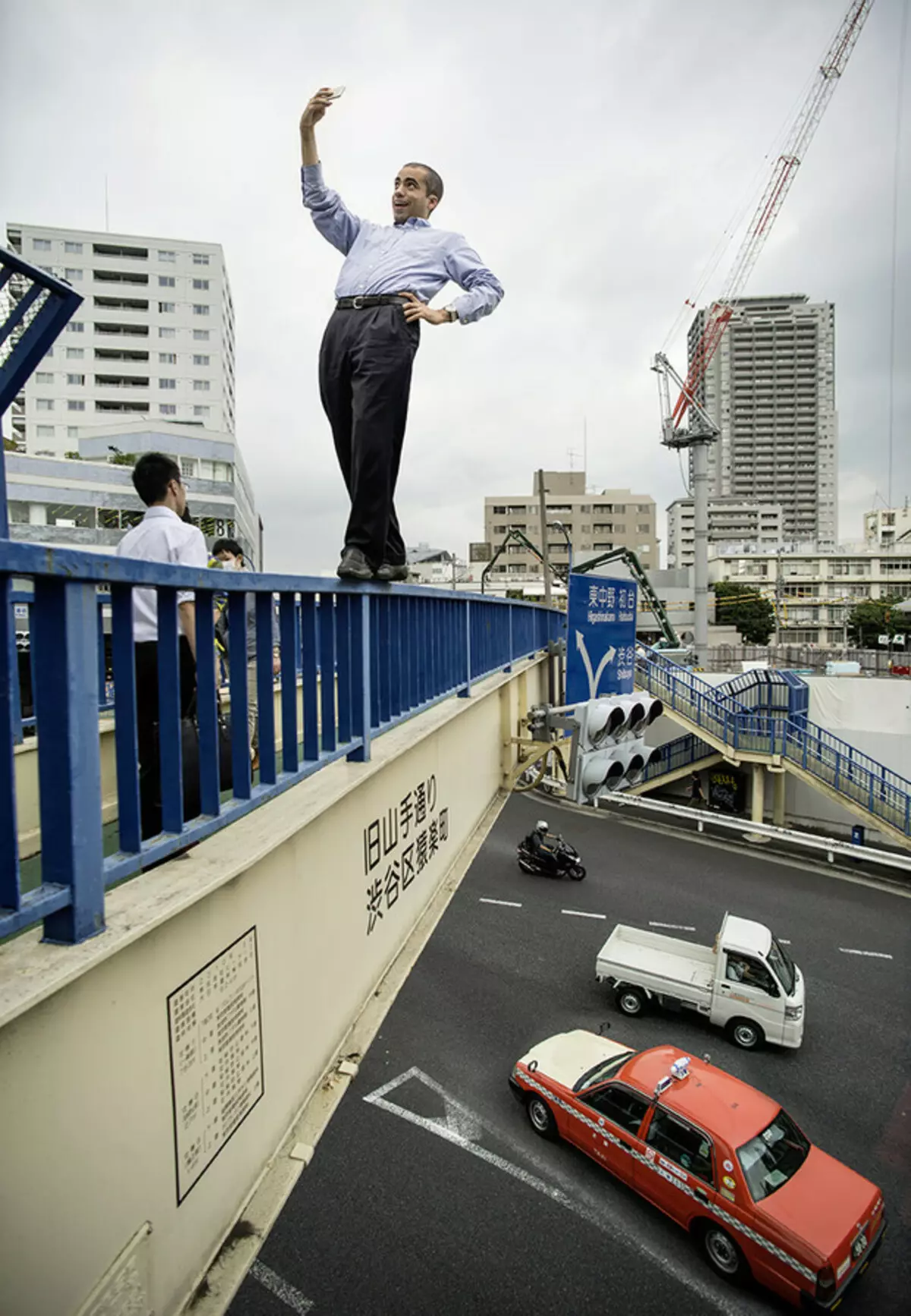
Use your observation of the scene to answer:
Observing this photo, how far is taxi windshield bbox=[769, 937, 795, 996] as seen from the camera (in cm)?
773

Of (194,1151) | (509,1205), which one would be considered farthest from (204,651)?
(509,1205)

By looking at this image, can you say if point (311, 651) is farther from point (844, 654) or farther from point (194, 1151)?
point (844, 654)

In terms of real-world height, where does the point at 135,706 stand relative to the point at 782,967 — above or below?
above

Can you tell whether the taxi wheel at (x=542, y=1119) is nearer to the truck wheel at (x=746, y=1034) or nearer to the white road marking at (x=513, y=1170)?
the white road marking at (x=513, y=1170)

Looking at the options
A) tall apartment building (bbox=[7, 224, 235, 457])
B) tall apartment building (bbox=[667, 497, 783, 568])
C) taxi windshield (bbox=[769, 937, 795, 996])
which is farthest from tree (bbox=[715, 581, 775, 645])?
taxi windshield (bbox=[769, 937, 795, 996])

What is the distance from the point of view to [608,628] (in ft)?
22.4

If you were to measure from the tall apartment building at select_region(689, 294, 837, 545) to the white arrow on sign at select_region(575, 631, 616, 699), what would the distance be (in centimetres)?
16120

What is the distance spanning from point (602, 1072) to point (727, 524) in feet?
480

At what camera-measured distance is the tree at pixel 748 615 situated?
75188 millimetres

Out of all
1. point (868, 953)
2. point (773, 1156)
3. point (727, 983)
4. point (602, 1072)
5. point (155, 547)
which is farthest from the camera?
point (868, 953)

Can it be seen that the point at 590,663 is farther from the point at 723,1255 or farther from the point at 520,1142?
the point at 723,1255

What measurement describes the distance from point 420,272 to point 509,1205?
606 centimetres

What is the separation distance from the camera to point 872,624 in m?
70.9

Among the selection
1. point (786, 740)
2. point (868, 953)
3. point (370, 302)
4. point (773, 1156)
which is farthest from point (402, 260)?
point (786, 740)
